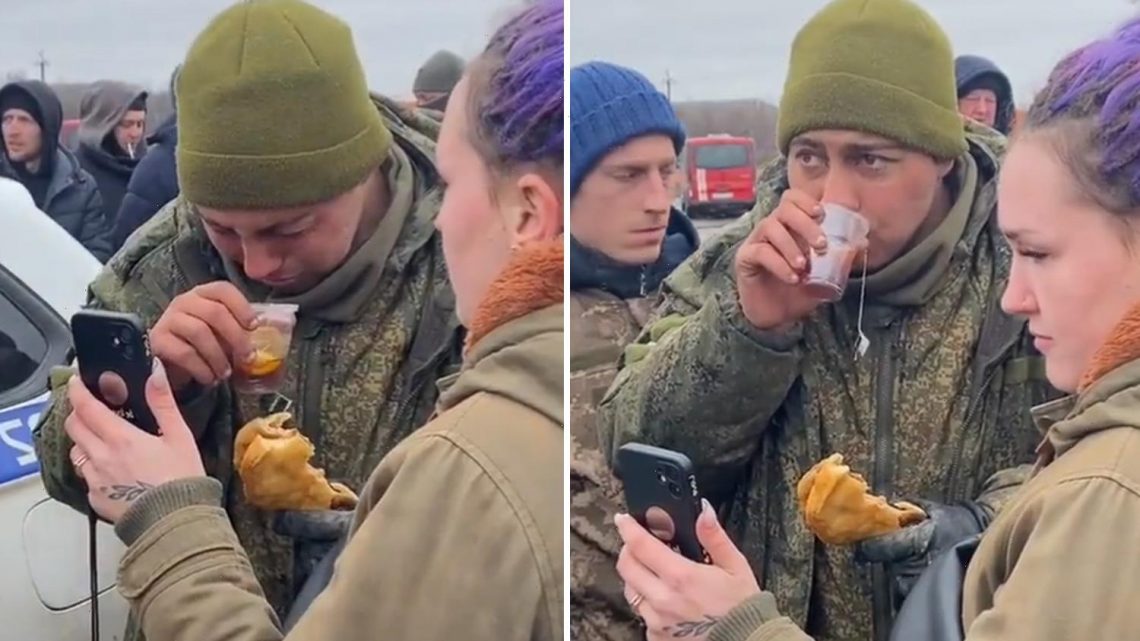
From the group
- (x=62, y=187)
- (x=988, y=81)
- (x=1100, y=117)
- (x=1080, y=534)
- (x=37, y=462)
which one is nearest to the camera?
(x=1080, y=534)

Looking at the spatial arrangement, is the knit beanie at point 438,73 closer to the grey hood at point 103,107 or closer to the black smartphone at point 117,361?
the grey hood at point 103,107

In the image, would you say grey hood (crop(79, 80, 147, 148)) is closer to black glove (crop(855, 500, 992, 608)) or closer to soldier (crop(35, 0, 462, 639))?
soldier (crop(35, 0, 462, 639))

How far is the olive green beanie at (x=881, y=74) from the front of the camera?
1.65 m

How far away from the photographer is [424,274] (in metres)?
1.76

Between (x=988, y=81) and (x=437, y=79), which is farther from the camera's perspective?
(x=437, y=79)

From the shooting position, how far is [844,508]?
1.72 metres

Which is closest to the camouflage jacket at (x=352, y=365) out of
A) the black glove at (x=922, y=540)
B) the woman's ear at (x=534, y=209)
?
the woman's ear at (x=534, y=209)

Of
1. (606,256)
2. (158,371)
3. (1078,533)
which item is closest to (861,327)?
(606,256)

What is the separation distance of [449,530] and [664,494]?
0.33 metres

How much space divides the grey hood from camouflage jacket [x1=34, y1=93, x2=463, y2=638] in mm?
136

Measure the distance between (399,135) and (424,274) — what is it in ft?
0.54

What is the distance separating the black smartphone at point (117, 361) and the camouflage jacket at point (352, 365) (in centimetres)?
4

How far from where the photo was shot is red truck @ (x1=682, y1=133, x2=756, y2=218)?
1.73 metres

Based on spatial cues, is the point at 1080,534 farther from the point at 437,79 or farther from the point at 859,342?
the point at 437,79
